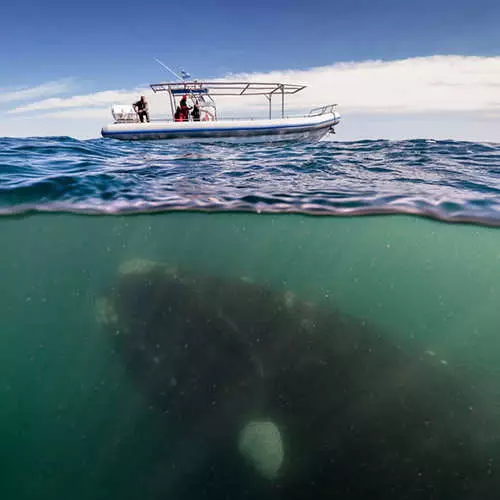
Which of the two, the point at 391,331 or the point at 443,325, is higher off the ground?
the point at 391,331

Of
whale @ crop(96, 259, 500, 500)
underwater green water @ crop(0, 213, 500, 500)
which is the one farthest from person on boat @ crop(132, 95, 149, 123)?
whale @ crop(96, 259, 500, 500)

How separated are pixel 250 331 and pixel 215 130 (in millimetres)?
16994

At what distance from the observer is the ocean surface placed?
5711 mm

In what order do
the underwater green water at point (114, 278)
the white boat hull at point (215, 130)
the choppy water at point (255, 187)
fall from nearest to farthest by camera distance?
the underwater green water at point (114, 278) → the choppy water at point (255, 187) → the white boat hull at point (215, 130)

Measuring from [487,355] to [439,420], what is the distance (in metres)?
3.27

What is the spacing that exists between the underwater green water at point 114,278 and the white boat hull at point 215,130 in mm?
11318

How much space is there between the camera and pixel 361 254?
40.0 feet

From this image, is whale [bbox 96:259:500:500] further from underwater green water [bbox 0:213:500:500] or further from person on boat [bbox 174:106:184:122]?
person on boat [bbox 174:106:184:122]

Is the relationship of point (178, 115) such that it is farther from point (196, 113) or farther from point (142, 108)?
point (142, 108)

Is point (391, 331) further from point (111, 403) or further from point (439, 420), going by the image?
point (111, 403)

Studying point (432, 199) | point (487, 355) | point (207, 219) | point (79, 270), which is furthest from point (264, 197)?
point (487, 355)

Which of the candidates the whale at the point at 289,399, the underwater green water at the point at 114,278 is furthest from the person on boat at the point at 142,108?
the whale at the point at 289,399

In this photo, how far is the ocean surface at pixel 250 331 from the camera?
5711 millimetres

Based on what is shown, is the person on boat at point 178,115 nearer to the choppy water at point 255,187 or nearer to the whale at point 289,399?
the choppy water at point 255,187
